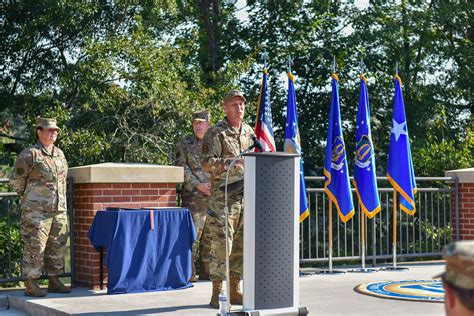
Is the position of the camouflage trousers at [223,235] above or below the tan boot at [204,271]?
above

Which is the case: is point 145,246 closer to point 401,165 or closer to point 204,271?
point 204,271

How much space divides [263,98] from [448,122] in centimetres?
1337

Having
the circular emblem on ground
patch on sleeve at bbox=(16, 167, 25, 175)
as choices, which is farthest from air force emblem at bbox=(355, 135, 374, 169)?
patch on sleeve at bbox=(16, 167, 25, 175)

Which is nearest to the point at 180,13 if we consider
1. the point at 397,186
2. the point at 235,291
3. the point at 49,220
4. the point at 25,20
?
the point at 25,20

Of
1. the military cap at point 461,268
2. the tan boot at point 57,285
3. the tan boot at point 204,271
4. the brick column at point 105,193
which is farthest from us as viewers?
the tan boot at point 204,271

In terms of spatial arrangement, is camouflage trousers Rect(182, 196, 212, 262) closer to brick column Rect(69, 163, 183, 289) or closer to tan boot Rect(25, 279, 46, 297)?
brick column Rect(69, 163, 183, 289)

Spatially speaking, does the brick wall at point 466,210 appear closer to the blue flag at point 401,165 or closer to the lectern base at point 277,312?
the blue flag at point 401,165

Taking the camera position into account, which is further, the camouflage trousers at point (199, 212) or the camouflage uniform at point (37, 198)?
the camouflage trousers at point (199, 212)

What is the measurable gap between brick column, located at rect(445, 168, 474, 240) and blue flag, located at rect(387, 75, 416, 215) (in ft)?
4.88

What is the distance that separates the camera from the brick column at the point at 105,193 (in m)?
9.70

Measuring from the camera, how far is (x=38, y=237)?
916cm

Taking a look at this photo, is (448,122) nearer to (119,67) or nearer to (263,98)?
(119,67)

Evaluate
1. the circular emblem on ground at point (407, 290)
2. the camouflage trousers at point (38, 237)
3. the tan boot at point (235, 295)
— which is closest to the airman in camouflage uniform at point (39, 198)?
the camouflage trousers at point (38, 237)

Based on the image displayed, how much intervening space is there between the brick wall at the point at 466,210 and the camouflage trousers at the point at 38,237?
6.66m
